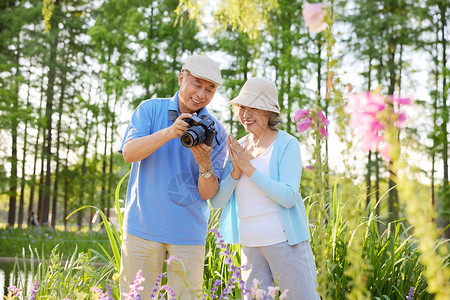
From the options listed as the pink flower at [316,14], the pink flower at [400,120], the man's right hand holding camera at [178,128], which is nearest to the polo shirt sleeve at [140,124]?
the man's right hand holding camera at [178,128]

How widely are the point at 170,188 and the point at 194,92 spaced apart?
496 mm

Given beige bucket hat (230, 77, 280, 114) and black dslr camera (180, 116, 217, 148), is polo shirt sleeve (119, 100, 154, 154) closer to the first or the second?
black dslr camera (180, 116, 217, 148)

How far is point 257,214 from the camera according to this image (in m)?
2.17

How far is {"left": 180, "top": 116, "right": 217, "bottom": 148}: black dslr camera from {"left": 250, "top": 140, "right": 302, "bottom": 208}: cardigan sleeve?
0.29 meters

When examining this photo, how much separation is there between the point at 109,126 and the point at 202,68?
13.5 metres

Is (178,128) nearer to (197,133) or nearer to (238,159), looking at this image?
(197,133)

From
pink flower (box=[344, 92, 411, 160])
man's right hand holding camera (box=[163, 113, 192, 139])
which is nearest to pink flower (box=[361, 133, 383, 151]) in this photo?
pink flower (box=[344, 92, 411, 160])

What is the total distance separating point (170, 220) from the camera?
86.0 inches

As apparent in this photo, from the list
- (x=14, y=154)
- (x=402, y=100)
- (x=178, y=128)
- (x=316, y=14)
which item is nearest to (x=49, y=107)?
(x=14, y=154)

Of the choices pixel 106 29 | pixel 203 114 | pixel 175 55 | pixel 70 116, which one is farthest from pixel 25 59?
pixel 203 114

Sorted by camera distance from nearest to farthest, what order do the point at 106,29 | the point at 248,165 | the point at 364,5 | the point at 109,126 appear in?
the point at 248,165, the point at 364,5, the point at 106,29, the point at 109,126

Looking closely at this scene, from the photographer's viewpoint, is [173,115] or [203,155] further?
Result: [173,115]

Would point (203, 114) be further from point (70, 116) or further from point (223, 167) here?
point (70, 116)

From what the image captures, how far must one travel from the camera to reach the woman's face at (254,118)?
7.57 ft
